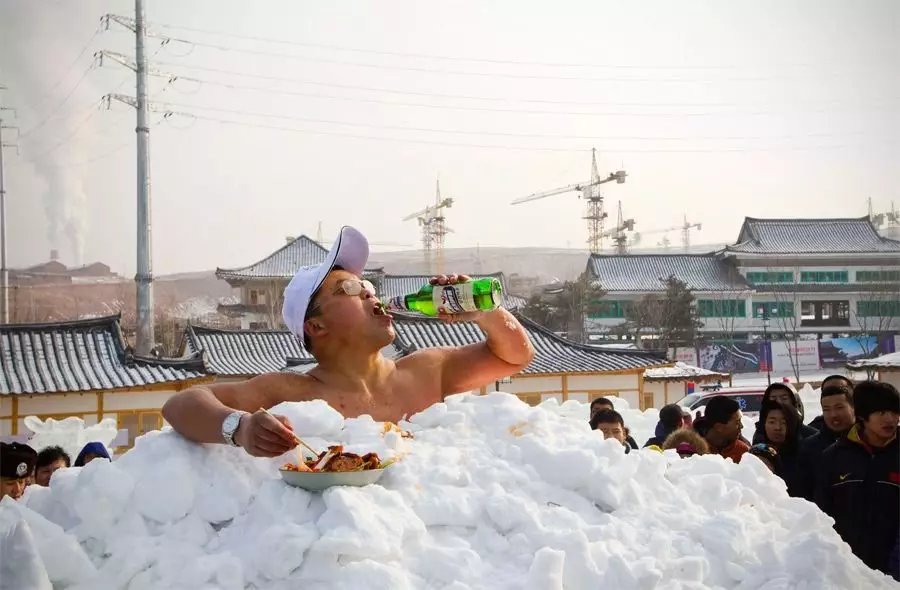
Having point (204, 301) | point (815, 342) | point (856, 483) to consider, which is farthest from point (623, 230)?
point (856, 483)

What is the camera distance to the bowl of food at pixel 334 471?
150cm

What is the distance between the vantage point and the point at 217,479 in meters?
1.60

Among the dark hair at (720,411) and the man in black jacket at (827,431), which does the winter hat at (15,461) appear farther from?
the man in black jacket at (827,431)

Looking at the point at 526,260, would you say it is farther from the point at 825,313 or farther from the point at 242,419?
the point at 242,419

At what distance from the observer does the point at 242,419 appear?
1.62 m

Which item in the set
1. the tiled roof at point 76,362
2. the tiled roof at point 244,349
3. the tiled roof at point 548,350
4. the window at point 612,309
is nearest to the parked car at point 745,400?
the tiled roof at point 548,350

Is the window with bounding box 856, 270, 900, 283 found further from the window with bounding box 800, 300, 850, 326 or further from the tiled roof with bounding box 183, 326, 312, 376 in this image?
the tiled roof with bounding box 183, 326, 312, 376

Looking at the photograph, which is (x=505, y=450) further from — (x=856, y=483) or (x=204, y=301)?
(x=204, y=301)

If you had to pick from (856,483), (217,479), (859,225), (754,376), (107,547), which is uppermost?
(859,225)

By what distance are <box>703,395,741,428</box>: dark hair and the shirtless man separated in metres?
1.36

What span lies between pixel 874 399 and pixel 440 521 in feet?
5.95

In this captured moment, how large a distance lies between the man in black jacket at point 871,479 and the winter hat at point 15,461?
2.79 metres

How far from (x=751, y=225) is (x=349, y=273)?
26.7 metres

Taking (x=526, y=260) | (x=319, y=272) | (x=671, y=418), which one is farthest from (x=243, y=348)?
(x=526, y=260)
